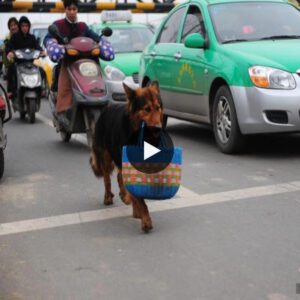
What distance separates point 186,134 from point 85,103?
220cm

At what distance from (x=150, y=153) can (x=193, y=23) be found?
184 inches

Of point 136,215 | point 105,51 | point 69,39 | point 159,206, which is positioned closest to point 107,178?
point 159,206

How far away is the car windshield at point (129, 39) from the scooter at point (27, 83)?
67.1 inches

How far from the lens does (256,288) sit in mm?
3791

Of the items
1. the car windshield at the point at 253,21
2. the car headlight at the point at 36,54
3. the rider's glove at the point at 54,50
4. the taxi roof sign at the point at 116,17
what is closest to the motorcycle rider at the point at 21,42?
the car headlight at the point at 36,54

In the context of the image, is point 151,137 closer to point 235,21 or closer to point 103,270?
point 103,270

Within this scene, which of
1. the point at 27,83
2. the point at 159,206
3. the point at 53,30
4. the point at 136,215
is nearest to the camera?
the point at 136,215

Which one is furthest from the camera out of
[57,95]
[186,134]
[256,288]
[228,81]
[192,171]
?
[186,134]

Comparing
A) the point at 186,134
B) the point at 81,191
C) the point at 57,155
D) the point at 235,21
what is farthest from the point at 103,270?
the point at 186,134

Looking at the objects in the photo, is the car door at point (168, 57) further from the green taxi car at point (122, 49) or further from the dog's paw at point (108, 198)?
the dog's paw at point (108, 198)

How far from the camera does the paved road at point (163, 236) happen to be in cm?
390

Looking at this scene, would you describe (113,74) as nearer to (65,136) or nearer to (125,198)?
(65,136)

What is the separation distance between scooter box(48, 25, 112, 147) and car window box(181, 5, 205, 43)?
1127 millimetres

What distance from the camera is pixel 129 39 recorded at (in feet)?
44.9
